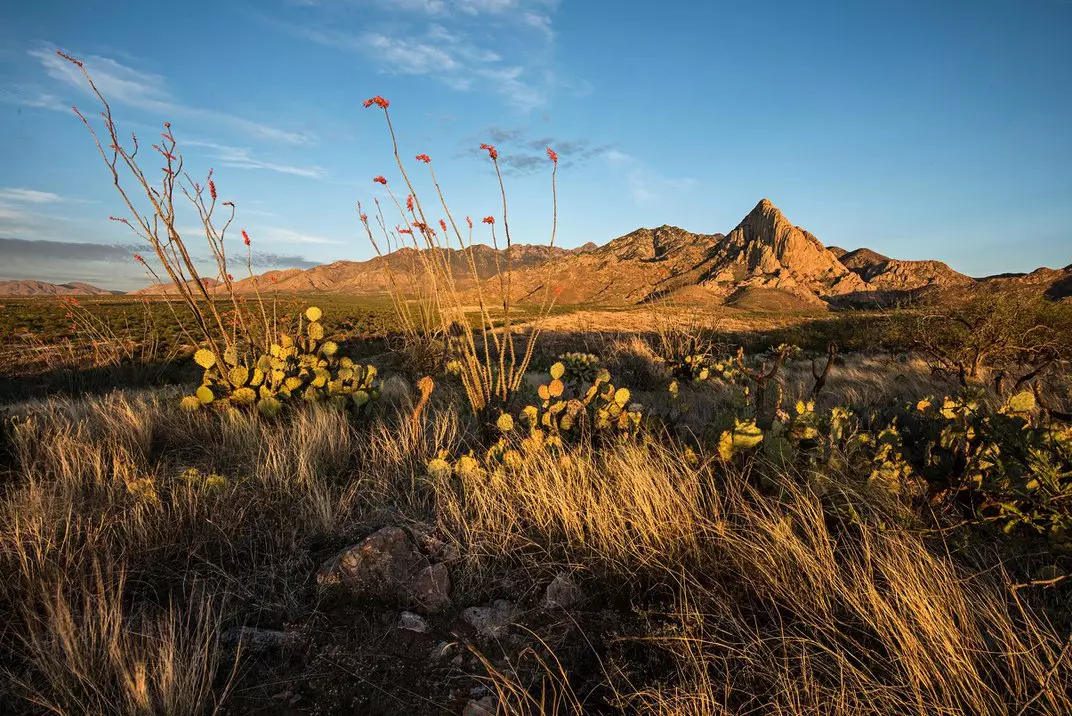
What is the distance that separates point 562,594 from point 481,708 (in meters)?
0.63

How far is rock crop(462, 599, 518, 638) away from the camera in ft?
6.30

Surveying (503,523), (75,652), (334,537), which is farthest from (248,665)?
(503,523)

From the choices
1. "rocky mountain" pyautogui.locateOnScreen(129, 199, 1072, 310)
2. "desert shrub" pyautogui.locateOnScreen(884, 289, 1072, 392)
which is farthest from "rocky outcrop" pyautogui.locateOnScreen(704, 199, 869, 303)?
"desert shrub" pyautogui.locateOnScreen(884, 289, 1072, 392)

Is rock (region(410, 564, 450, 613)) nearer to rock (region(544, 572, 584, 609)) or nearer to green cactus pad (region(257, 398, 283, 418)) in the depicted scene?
Answer: rock (region(544, 572, 584, 609))

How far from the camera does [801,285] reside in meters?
104

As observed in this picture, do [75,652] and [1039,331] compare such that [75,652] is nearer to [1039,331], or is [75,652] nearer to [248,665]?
[248,665]

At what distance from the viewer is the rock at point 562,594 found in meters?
2.05

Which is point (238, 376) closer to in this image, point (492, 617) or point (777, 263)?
point (492, 617)

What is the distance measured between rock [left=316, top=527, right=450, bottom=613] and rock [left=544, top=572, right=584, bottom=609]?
47 centimetres

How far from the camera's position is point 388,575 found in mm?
2188

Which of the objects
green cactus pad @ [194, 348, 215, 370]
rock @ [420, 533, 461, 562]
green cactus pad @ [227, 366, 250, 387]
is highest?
green cactus pad @ [194, 348, 215, 370]

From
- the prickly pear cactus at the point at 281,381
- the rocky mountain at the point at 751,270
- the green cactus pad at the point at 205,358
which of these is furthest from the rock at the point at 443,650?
the rocky mountain at the point at 751,270

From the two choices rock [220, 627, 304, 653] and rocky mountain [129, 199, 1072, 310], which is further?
rocky mountain [129, 199, 1072, 310]

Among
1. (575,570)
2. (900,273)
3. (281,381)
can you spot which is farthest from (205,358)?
(900,273)
